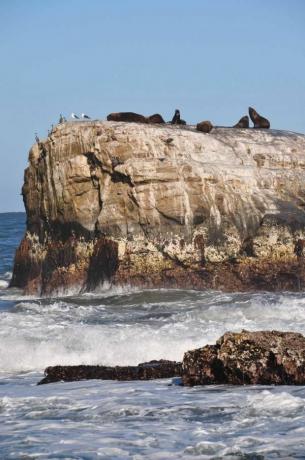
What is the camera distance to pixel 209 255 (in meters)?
21.8

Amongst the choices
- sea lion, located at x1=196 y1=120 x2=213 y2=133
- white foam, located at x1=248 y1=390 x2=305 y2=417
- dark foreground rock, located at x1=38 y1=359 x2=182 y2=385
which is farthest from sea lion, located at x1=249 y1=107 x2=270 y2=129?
white foam, located at x1=248 y1=390 x2=305 y2=417

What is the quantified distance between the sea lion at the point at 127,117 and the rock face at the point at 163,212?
1.31 m

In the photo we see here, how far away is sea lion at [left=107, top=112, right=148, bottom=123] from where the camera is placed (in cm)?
2417

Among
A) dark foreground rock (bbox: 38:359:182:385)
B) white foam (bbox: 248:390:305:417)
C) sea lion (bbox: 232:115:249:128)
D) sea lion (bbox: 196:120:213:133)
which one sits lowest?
white foam (bbox: 248:390:305:417)

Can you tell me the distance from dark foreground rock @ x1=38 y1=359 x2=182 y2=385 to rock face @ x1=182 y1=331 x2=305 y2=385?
3.00 feet

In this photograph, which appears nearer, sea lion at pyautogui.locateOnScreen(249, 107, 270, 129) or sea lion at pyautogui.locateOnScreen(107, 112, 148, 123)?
sea lion at pyautogui.locateOnScreen(107, 112, 148, 123)

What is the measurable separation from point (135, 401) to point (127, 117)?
1596cm

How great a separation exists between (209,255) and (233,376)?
1247 centimetres

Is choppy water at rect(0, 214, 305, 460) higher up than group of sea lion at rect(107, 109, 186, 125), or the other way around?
group of sea lion at rect(107, 109, 186, 125)

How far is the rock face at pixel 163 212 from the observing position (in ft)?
71.2

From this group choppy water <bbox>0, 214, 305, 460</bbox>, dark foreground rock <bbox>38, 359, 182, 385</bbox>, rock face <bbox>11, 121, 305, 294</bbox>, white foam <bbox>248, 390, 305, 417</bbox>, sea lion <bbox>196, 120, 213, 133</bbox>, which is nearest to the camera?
choppy water <bbox>0, 214, 305, 460</bbox>

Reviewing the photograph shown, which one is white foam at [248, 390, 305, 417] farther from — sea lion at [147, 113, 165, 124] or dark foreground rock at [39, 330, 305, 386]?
sea lion at [147, 113, 165, 124]

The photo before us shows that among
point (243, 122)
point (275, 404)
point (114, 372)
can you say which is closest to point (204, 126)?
point (243, 122)

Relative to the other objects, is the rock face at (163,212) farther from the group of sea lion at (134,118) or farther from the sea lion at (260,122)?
the sea lion at (260,122)
